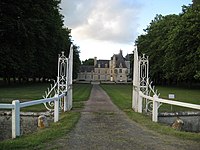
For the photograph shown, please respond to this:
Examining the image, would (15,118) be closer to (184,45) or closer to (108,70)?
(184,45)

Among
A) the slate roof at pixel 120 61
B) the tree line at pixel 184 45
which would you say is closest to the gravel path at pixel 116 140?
the tree line at pixel 184 45

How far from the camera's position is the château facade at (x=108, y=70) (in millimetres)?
142125

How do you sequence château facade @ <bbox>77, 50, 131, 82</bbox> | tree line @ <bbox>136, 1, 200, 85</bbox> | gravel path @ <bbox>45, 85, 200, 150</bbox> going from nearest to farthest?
gravel path @ <bbox>45, 85, 200, 150</bbox> → tree line @ <bbox>136, 1, 200, 85</bbox> → château facade @ <bbox>77, 50, 131, 82</bbox>

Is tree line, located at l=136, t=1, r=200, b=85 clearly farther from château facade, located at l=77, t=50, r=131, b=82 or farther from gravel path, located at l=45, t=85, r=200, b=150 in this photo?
château facade, located at l=77, t=50, r=131, b=82

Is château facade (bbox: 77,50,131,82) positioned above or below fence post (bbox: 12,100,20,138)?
above

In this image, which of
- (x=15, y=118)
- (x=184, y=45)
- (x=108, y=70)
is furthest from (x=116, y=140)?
(x=108, y=70)

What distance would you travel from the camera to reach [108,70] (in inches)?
5827

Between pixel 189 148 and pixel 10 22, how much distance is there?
19.1 metres

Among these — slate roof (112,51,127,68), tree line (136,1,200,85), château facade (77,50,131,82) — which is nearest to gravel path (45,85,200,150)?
tree line (136,1,200,85)

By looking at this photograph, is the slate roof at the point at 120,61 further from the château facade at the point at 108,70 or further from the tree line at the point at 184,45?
the tree line at the point at 184,45

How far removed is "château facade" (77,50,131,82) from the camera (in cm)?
14212

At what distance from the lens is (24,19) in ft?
84.6

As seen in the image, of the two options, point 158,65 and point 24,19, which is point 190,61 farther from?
point 24,19

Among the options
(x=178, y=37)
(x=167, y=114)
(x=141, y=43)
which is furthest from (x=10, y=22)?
(x=141, y=43)
